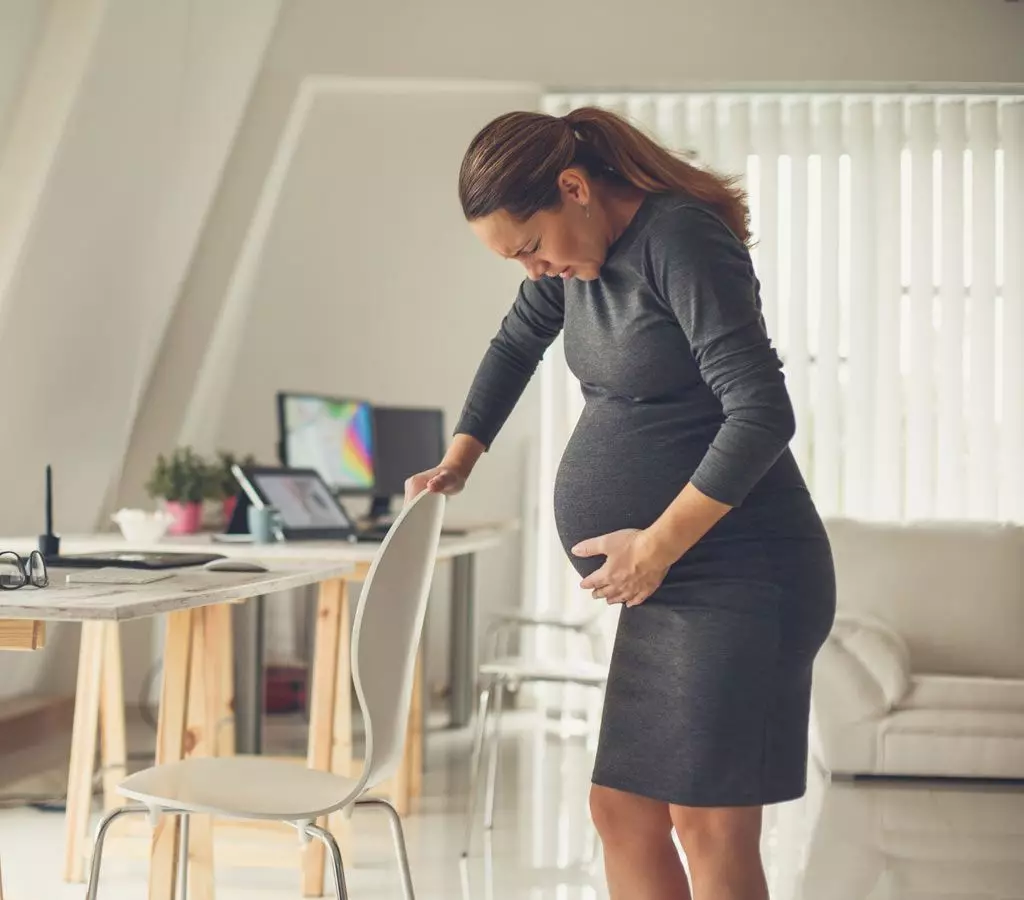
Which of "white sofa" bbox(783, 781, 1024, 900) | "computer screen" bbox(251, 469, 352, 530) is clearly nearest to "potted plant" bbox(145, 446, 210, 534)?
"computer screen" bbox(251, 469, 352, 530)

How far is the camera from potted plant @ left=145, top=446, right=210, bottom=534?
12.4 feet

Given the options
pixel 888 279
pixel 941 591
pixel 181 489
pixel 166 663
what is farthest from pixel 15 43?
pixel 888 279

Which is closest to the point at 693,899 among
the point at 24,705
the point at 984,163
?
the point at 24,705

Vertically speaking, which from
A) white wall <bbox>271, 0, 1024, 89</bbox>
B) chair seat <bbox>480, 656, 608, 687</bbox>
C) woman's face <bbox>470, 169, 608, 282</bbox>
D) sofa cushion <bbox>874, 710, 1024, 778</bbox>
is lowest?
sofa cushion <bbox>874, 710, 1024, 778</bbox>

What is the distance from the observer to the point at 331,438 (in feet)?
14.5

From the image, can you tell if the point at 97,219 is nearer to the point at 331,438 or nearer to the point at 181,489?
the point at 181,489

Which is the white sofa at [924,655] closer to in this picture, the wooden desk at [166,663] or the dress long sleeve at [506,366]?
the wooden desk at [166,663]

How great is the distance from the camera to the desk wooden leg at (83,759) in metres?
2.97

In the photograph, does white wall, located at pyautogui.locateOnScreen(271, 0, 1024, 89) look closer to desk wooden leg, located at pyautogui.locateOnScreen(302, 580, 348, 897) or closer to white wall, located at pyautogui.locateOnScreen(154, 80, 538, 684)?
white wall, located at pyautogui.locateOnScreen(154, 80, 538, 684)

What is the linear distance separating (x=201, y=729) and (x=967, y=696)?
2897mm

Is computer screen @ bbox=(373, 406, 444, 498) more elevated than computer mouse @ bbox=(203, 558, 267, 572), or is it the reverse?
computer screen @ bbox=(373, 406, 444, 498)

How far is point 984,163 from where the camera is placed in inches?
226

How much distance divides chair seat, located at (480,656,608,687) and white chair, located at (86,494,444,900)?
154 cm

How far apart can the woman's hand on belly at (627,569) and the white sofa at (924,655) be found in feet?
9.44
